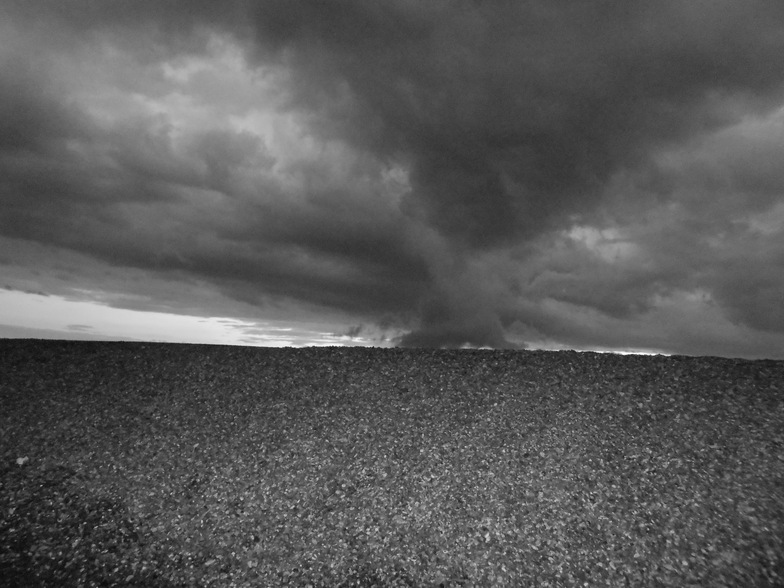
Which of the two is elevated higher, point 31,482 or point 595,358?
point 595,358

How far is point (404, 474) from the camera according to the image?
29.9 feet

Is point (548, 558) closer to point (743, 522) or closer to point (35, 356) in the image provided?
point (743, 522)

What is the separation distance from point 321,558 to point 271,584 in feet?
2.64

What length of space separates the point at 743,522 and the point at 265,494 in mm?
7841


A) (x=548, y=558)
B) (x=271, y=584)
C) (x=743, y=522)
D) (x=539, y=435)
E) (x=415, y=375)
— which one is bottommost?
(x=271, y=584)

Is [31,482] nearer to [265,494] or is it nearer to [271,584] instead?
[265,494]

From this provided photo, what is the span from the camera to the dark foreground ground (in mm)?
7477

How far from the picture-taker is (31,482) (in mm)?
9391

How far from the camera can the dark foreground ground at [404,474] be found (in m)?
7.48

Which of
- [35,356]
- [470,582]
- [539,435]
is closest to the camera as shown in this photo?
[470,582]

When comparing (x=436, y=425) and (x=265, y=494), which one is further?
(x=436, y=425)

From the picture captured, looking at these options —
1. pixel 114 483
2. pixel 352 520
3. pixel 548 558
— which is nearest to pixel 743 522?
pixel 548 558

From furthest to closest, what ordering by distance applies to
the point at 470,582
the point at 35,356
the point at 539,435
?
1. the point at 35,356
2. the point at 539,435
3. the point at 470,582

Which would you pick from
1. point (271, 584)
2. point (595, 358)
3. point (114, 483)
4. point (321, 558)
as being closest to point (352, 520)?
point (321, 558)
